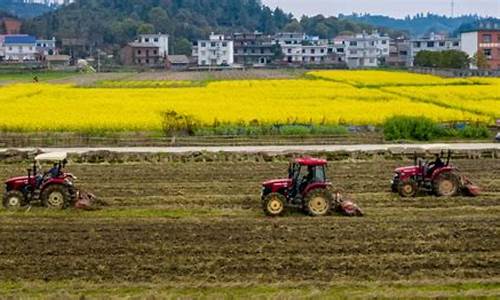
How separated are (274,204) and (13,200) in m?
5.35

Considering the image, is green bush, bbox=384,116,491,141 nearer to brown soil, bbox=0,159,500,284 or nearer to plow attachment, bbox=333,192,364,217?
brown soil, bbox=0,159,500,284

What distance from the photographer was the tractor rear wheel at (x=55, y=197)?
1705 cm

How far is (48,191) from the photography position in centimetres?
1705

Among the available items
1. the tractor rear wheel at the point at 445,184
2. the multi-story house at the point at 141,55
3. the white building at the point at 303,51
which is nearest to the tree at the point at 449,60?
the white building at the point at 303,51

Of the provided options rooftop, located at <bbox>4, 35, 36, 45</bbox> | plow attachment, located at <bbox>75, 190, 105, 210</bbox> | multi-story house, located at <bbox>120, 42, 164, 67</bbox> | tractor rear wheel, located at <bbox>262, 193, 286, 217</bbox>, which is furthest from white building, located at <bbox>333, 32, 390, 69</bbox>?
tractor rear wheel, located at <bbox>262, 193, 286, 217</bbox>

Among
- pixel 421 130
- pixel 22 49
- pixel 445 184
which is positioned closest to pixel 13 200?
pixel 445 184

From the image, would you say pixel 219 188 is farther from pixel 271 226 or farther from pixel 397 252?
pixel 397 252

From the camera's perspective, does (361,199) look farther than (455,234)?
Yes

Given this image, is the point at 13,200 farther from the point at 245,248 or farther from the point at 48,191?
the point at 245,248

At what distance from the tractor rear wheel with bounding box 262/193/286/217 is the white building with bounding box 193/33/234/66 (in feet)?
375

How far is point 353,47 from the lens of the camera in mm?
135000

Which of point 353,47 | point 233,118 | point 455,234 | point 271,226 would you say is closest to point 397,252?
point 455,234

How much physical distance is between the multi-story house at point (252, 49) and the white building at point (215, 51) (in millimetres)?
4791

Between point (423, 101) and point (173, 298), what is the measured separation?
36606mm
